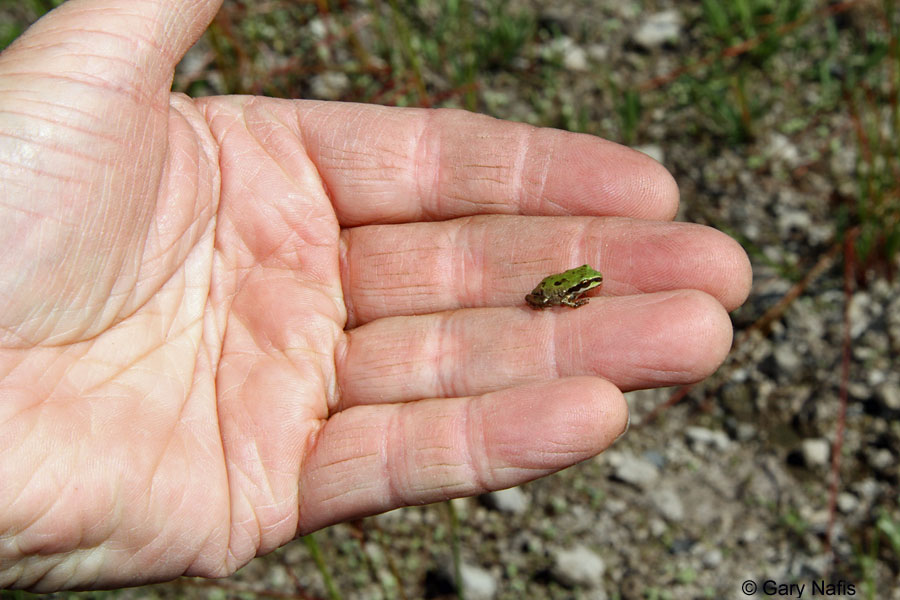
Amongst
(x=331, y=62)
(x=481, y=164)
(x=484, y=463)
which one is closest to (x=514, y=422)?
(x=484, y=463)

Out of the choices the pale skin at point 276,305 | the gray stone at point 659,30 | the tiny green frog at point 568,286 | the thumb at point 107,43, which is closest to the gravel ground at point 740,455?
the gray stone at point 659,30

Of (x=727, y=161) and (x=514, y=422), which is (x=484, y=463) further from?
(x=727, y=161)

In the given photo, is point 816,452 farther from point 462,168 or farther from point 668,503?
point 462,168

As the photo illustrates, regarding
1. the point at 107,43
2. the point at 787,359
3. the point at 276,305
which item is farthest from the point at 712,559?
the point at 107,43

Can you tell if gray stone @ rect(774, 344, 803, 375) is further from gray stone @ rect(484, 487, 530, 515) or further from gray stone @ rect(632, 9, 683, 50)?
gray stone @ rect(632, 9, 683, 50)

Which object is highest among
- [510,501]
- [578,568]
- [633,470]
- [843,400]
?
[843,400]

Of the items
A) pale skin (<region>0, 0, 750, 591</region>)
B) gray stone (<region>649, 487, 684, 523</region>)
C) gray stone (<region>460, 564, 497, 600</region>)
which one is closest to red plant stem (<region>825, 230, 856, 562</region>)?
gray stone (<region>649, 487, 684, 523</region>)
